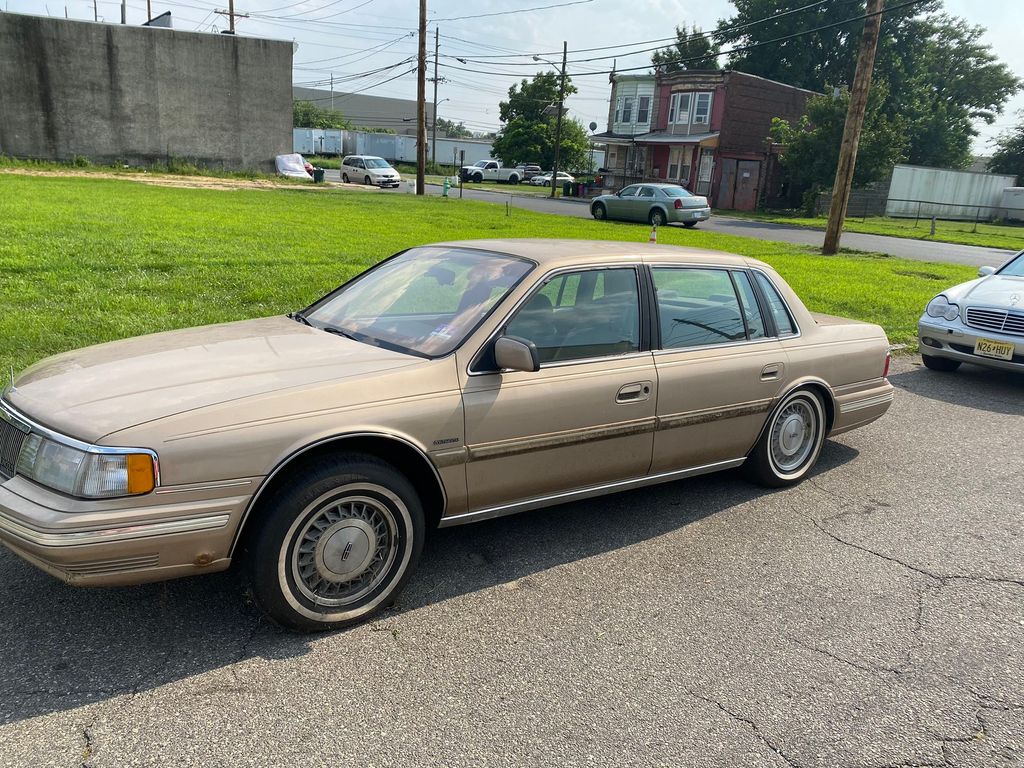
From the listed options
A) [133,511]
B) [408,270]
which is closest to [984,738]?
[133,511]

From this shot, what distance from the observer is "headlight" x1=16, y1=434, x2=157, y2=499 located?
8.84 ft

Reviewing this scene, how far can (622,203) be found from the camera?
27031mm

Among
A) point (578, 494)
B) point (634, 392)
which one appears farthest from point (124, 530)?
point (634, 392)

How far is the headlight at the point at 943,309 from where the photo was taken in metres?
7.87

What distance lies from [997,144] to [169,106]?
2048 inches

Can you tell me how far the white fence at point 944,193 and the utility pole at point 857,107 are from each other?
22579 millimetres

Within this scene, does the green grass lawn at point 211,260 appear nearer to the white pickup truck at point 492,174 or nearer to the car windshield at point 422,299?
the car windshield at point 422,299

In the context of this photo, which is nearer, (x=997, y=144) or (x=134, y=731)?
(x=134, y=731)

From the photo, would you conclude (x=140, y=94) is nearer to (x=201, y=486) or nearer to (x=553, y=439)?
(x=553, y=439)

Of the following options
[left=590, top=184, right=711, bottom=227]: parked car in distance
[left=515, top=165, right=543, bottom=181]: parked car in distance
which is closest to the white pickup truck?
[left=515, top=165, right=543, bottom=181]: parked car in distance

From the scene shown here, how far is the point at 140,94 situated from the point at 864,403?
37.0 metres

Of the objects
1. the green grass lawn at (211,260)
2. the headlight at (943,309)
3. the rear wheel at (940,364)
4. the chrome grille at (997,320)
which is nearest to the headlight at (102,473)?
the green grass lawn at (211,260)

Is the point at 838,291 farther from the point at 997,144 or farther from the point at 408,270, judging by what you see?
the point at 997,144

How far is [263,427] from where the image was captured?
2.93 m
